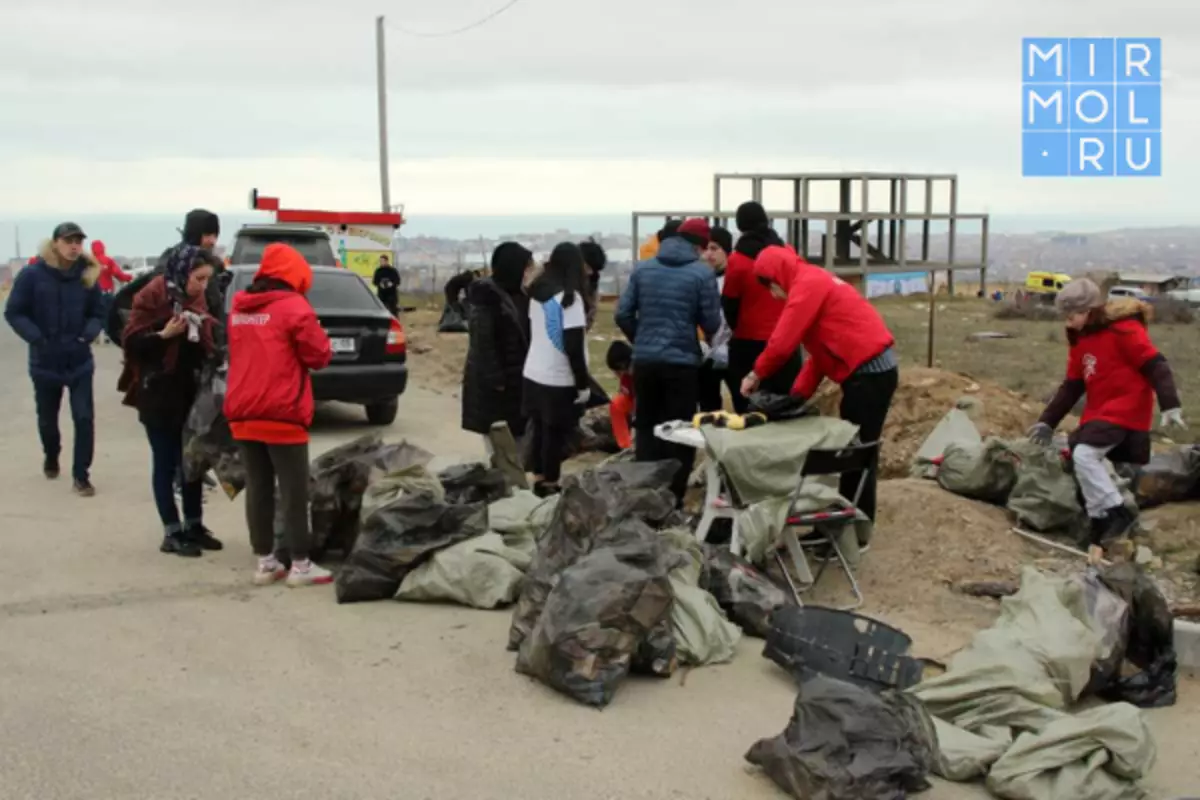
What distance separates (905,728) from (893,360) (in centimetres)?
303

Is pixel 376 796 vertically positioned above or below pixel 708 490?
below

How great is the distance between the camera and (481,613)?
6.23 m

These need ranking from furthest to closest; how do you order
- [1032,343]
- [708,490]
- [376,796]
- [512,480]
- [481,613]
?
[1032,343]
[512,480]
[708,490]
[481,613]
[376,796]

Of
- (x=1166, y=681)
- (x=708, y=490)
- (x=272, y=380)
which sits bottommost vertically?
(x=1166, y=681)

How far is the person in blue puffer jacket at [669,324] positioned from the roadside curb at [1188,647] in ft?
9.38

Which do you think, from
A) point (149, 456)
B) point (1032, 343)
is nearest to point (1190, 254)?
point (1032, 343)

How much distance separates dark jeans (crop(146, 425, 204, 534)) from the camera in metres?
7.39

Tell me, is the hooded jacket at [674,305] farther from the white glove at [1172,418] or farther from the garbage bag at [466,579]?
the white glove at [1172,418]

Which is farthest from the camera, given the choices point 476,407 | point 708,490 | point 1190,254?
point 1190,254

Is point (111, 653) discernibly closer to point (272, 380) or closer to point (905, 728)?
point (272, 380)

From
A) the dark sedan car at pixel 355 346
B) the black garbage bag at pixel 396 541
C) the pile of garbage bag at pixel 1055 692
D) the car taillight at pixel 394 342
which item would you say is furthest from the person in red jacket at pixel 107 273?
the pile of garbage bag at pixel 1055 692

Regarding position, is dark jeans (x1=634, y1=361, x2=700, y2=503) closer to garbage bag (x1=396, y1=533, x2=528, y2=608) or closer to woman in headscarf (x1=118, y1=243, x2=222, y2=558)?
garbage bag (x1=396, y1=533, x2=528, y2=608)

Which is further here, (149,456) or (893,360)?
(149,456)

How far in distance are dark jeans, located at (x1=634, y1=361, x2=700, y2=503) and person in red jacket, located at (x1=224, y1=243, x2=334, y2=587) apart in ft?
A: 6.54
